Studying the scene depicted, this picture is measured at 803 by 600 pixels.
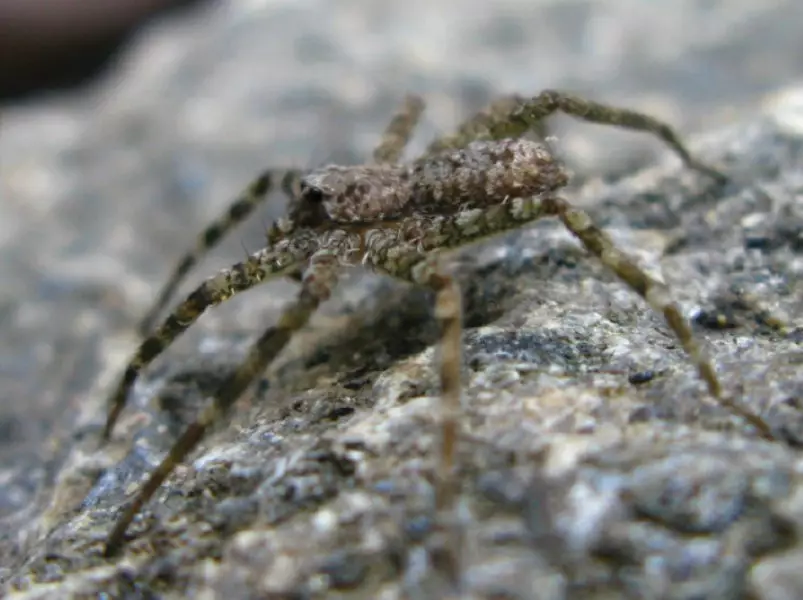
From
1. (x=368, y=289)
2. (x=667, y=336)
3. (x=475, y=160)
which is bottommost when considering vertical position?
(x=368, y=289)

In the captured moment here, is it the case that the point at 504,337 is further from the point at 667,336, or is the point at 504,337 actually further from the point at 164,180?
the point at 164,180

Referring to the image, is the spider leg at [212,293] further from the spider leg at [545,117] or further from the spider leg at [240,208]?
the spider leg at [545,117]

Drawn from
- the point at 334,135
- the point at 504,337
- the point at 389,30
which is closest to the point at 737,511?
the point at 504,337

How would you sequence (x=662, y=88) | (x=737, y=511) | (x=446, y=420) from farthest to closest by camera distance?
1. (x=662, y=88)
2. (x=446, y=420)
3. (x=737, y=511)

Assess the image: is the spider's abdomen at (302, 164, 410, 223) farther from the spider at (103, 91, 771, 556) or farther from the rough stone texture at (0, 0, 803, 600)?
the rough stone texture at (0, 0, 803, 600)

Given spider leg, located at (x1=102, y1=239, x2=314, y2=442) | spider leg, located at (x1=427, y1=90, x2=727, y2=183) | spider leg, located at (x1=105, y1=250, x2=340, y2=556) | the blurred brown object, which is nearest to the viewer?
spider leg, located at (x1=105, y1=250, x2=340, y2=556)

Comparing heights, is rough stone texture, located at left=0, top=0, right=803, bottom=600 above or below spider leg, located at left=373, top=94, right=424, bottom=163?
below

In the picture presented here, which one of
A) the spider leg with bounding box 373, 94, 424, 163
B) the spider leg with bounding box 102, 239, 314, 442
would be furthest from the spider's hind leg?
the spider leg with bounding box 373, 94, 424, 163
